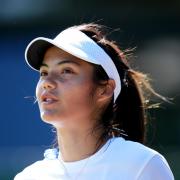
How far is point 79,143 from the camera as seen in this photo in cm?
263

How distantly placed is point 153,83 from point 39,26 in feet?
5.02

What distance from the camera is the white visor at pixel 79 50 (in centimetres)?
259

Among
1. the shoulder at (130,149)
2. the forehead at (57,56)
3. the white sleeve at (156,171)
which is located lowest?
the white sleeve at (156,171)

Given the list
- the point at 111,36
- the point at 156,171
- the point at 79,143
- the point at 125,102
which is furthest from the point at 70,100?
the point at 111,36

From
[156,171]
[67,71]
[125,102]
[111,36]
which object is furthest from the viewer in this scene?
[111,36]

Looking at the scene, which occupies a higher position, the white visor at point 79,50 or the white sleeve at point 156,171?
the white visor at point 79,50

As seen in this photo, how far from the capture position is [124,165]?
2482 millimetres

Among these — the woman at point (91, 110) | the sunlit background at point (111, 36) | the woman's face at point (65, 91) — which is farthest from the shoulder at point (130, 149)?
the sunlit background at point (111, 36)

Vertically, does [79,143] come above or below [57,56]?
below

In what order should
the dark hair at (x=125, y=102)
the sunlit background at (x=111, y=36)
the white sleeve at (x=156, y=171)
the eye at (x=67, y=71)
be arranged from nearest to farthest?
the white sleeve at (x=156, y=171)
the eye at (x=67, y=71)
the dark hair at (x=125, y=102)
the sunlit background at (x=111, y=36)

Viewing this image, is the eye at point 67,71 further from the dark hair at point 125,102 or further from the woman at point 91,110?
the dark hair at point 125,102

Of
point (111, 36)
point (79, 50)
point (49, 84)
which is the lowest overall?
point (49, 84)

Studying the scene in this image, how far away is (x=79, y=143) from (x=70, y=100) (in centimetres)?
17

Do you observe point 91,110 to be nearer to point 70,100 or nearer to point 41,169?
point 70,100
